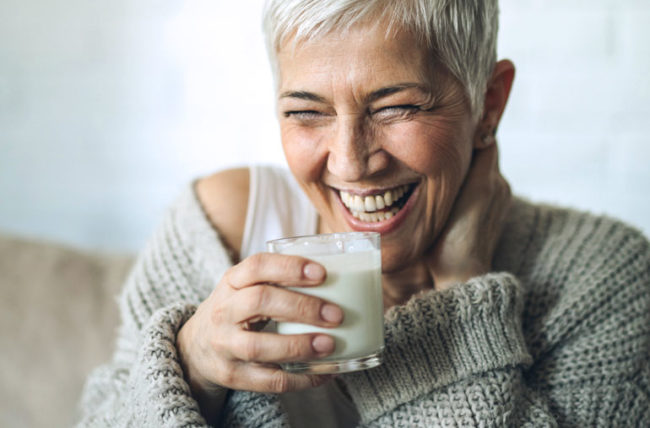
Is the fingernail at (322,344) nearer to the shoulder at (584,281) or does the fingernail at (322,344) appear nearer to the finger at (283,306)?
the finger at (283,306)

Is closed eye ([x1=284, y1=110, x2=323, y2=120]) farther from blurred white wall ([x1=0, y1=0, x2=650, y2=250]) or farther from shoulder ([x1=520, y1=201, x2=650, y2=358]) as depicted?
blurred white wall ([x1=0, y1=0, x2=650, y2=250])

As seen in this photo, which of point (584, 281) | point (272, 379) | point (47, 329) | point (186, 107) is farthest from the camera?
point (186, 107)

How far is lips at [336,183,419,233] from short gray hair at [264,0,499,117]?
24 centimetres

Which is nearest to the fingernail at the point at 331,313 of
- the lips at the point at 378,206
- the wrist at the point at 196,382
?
the wrist at the point at 196,382

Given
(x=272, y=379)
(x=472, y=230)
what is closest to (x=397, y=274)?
(x=472, y=230)

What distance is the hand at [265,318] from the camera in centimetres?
86

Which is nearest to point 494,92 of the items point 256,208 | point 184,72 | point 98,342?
point 256,208

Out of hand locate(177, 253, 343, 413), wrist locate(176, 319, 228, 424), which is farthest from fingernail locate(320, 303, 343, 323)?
wrist locate(176, 319, 228, 424)

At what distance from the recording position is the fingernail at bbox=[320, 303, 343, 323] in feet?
2.89

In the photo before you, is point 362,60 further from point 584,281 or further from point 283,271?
point 584,281

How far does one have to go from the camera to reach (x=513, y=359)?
3.92 ft

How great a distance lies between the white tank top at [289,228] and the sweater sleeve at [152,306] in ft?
0.39

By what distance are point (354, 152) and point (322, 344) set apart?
1.44 feet

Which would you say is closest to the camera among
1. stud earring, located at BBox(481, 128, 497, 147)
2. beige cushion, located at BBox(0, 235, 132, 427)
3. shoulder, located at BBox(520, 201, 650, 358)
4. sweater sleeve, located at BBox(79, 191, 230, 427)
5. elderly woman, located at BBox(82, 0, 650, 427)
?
elderly woman, located at BBox(82, 0, 650, 427)
